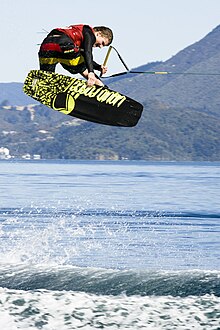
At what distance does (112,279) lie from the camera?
1362 cm

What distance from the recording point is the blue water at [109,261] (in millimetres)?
11555

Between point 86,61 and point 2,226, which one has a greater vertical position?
point 86,61

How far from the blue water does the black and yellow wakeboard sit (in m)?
2.68

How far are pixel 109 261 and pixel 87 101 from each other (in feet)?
27.3

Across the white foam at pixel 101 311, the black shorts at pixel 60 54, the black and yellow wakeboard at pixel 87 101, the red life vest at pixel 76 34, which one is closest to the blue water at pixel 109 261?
the white foam at pixel 101 311

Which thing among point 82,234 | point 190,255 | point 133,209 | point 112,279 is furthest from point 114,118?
point 133,209

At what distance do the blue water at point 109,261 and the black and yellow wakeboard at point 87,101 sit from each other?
268 centimetres

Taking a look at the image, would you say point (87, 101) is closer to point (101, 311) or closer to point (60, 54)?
point (60, 54)

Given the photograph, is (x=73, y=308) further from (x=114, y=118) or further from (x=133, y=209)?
(x=133, y=209)

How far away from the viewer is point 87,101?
14773mm

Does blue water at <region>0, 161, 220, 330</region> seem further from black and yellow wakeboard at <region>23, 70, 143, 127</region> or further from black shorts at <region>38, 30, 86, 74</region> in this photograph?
black shorts at <region>38, 30, 86, 74</region>

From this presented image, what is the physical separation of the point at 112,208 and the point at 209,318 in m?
31.6

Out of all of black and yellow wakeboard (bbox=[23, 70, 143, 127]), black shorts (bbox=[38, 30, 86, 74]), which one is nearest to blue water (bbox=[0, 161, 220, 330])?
black and yellow wakeboard (bbox=[23, 70, 143, 127])

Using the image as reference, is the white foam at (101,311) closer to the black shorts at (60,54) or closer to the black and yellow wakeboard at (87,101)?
the black and yellow wakeboard at (87,101)
